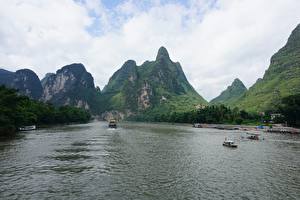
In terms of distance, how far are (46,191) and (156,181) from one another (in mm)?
13706

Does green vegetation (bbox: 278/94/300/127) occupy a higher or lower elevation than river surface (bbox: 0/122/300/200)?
higher

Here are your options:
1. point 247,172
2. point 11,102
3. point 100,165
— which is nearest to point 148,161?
point 100,165

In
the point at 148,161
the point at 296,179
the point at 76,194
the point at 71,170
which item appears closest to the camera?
the point at 76,194

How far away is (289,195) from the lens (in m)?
31.2

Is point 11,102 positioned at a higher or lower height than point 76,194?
higher

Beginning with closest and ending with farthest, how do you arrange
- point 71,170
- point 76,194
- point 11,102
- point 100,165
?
point 76,194, point 71,170, point 100,165, point 11,102

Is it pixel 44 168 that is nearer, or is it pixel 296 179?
pixel 296 179

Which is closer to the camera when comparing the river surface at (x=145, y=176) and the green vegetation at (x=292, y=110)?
the river surface at (x=145, y=176)

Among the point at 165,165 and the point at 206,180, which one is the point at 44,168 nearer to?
the point at 165,165

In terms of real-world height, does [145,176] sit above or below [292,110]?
below

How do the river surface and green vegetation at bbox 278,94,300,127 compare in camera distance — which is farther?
green vegetation at bbox 278,94,300,127

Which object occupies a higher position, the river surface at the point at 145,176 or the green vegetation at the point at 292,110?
the green vegetation at the point at 292,110

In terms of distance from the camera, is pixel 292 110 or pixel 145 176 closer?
pixel 145 176

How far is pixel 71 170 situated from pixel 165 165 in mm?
15769
